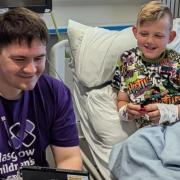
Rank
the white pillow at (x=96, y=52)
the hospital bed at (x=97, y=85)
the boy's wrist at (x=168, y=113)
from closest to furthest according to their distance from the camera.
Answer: the boy's wrist at (x=168, y=113) < the hospital bed at (x=97, y=85) < the white pillow at (x=96, y=52)

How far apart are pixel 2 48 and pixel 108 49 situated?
31.2 inches

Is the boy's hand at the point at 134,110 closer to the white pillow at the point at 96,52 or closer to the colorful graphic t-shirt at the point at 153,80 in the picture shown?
the colorful graphic t-shirt at the point at 153,80

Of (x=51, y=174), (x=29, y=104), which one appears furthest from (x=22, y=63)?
(x=51, y=174)

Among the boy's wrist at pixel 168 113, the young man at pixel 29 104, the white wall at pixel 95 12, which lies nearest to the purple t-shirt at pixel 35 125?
the young man at pixel 29 104

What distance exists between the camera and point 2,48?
1.14m

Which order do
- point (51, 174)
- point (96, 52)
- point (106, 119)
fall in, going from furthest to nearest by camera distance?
point (96, 52) < point (106, 119) < point (51, 174)

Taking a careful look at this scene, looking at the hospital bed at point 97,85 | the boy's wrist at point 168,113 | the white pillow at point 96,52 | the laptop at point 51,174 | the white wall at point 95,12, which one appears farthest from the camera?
the white wall at point 95,12

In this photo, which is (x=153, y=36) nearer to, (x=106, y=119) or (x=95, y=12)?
(x=106, y=119)

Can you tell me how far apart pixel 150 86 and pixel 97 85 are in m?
0.30

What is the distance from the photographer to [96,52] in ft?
6.11

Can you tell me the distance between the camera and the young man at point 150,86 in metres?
1.49

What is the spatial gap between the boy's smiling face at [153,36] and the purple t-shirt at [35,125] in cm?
46

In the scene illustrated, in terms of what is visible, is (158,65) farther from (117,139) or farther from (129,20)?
(129,20)

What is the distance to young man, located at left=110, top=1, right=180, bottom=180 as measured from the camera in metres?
1.49
